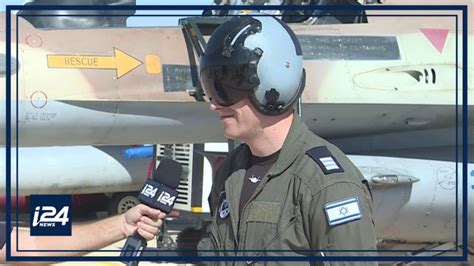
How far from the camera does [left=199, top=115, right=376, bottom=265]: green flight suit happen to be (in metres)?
1.81

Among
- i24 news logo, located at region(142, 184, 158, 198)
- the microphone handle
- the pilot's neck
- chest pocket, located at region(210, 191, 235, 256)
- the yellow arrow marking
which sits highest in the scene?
the yellow arrow marking

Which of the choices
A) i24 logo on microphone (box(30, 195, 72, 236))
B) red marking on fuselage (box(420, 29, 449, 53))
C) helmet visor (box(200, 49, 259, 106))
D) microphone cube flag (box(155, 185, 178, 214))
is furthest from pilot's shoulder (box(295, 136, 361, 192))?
red marking on fuselage (box(420, 29, 449, 53))

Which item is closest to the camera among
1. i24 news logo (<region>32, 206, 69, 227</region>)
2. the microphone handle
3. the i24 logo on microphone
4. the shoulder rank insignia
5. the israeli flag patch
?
the israeli flag patch

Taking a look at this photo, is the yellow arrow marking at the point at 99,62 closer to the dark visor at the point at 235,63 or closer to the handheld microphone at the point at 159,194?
the handheld microphone at the point at 159,194

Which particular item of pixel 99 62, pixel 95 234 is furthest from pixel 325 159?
pixel 99 62

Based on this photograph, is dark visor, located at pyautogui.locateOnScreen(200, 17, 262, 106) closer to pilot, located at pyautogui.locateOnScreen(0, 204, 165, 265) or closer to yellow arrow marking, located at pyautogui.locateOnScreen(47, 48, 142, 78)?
pilot, located at pyautogui.locateOnScreen(0, 204, 165, 265)

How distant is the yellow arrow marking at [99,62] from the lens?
5.25 metres

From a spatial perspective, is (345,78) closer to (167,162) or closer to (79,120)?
(79,120)

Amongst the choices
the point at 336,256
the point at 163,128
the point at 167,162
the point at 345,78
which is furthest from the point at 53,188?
the point at 336,256

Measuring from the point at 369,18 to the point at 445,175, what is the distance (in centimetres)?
145

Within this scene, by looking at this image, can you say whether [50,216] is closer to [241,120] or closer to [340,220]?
[241,120]

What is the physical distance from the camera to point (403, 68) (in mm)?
5773

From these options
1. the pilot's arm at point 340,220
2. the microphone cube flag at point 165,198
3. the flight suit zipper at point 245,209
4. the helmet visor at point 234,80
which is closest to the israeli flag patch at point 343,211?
the pilot's arm at point 340,220

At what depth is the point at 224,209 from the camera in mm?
2100
